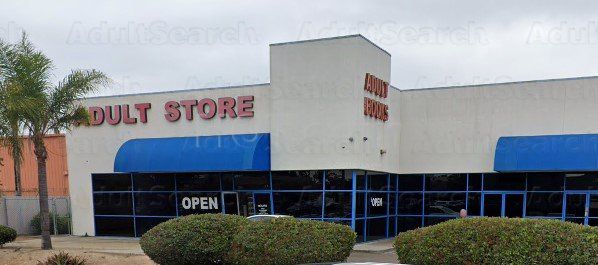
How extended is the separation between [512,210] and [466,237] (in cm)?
1135

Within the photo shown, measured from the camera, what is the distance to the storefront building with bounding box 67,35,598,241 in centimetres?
1590

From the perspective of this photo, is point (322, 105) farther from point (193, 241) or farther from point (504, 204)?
point (193, 241)

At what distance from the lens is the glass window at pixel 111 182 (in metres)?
19.2

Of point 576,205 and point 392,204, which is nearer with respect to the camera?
point 576,205

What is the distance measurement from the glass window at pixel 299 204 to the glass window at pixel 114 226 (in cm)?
595

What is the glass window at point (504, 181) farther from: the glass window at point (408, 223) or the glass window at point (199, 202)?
the glass window at point (199, 202)

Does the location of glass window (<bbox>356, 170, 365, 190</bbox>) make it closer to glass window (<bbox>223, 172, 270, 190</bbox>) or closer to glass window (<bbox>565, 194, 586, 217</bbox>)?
glass window (<bbox>223, 172, 270, 190</bbox>)

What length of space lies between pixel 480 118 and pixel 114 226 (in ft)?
45.5

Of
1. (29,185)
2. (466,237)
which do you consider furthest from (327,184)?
(29,185)

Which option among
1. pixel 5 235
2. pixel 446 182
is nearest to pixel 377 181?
pixel 446 182

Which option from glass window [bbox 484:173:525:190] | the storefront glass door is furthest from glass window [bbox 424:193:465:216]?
glass window [bbox 484:173:525:190]

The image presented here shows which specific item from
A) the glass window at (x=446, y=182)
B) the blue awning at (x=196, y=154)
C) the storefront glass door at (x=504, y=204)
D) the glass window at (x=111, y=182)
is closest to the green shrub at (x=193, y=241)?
the blue awning at (x=196, y=154)

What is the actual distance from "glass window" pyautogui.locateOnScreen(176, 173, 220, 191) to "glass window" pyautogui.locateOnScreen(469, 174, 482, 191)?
29.0 feet

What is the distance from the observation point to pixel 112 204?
63.8ft
